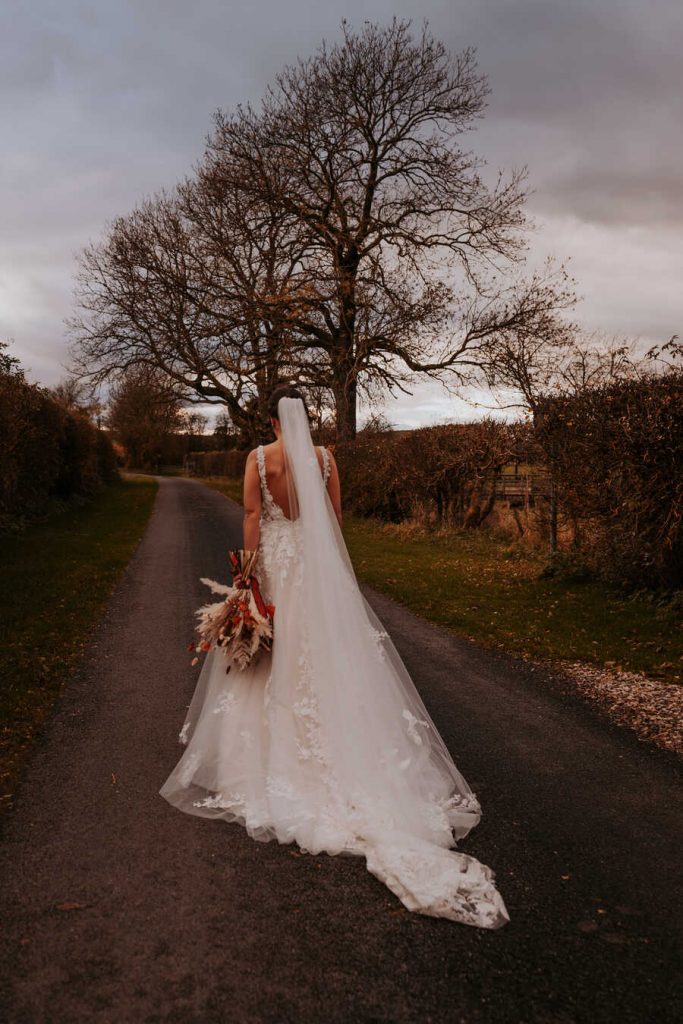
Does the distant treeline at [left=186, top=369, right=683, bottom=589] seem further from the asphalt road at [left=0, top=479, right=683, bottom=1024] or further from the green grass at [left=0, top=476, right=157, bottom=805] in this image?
the green grass at [left=0, top=476, right=157, bottom=805]

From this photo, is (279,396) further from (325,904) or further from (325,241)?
(325,241)

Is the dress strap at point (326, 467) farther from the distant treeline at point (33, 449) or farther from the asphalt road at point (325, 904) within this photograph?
the distant treeline at point (33, 449)

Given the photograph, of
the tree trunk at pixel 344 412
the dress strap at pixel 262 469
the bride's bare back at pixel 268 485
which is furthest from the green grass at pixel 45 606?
the tree trunk at pixel 344 412

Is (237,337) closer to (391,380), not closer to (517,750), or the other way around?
(391,380)

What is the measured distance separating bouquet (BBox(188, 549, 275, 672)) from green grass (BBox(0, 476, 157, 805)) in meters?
1.43

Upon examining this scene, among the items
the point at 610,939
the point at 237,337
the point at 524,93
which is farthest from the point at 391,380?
the point at 610,939

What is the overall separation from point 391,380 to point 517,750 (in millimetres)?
18596

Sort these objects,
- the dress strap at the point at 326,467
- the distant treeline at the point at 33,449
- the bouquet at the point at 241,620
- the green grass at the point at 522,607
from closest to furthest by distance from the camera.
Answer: the bouquet at the point at 241,620, the dress strap at the point at 326,467, the green grass at the point at 522,607, the distant treeline at the point at 33,449

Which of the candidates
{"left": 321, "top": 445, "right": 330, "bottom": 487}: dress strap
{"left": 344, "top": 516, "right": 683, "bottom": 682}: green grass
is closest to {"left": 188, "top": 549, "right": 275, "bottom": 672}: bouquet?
{"left": 321, "top": 445, "right": 330, "bottom": 487}: dress strap

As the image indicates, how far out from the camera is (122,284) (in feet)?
75.4

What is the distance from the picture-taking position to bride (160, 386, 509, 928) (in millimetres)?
2961

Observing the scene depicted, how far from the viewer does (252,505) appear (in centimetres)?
429

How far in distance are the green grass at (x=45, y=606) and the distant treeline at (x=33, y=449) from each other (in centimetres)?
84

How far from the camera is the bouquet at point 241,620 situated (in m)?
3.98
